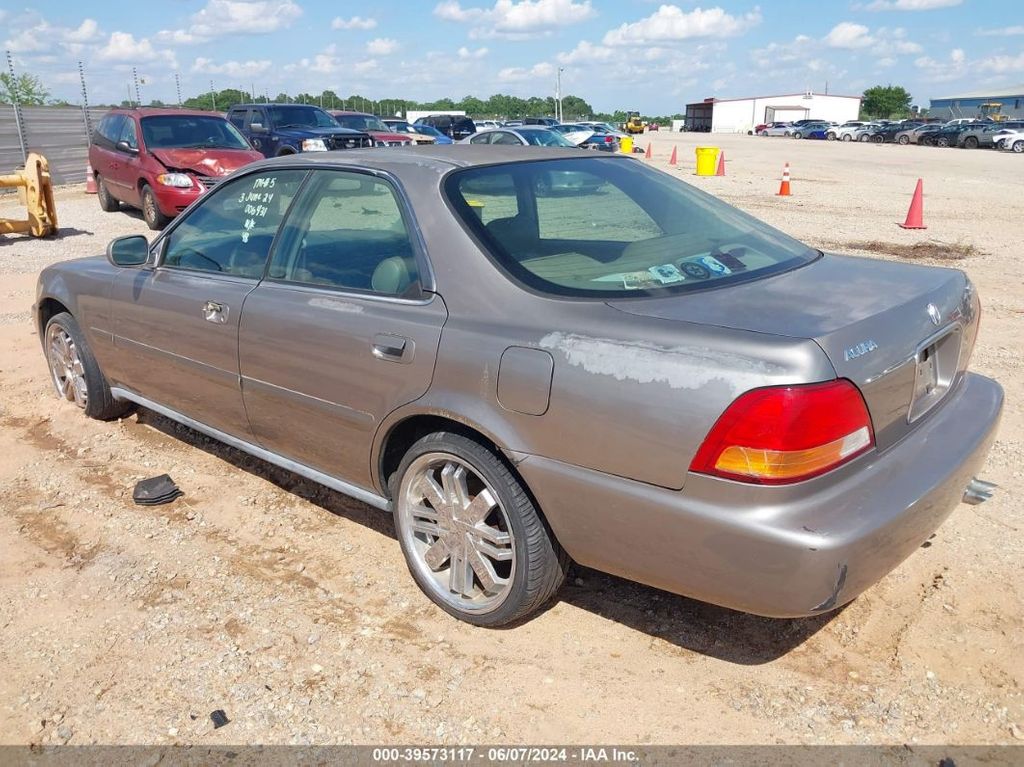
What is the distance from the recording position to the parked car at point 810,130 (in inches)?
2232

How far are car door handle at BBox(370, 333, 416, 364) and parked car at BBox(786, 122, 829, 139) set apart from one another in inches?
2334

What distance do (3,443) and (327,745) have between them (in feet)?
11.2

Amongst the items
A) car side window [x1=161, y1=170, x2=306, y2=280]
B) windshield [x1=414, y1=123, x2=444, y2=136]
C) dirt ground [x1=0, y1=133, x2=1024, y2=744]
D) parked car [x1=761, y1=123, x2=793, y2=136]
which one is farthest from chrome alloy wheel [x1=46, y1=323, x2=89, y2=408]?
parked car [x1=761, y1=123, x2=793, y2=136]

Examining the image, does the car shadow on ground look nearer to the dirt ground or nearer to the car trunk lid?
the dirt ground

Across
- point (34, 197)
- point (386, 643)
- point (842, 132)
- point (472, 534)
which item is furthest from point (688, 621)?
point (842, 132)

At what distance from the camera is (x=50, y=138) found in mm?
22828

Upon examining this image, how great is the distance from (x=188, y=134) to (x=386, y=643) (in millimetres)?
12025

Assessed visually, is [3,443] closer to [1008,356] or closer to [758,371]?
[758,371]

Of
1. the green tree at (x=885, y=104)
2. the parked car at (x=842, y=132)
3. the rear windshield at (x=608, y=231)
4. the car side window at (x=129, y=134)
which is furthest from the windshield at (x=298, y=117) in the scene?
the green tree at (x=885, y=104)

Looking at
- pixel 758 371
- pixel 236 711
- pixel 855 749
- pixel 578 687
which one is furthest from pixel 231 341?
pixel 855 749

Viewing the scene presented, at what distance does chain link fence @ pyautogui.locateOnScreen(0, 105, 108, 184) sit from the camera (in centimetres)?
2111

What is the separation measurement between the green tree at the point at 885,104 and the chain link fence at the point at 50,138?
98.8 metres

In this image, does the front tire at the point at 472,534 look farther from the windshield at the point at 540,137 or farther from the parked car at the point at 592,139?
the parked car at the point at 592,139

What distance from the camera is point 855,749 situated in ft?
7.87
